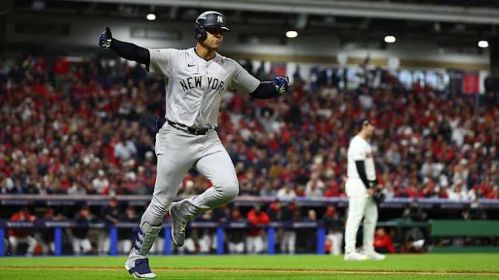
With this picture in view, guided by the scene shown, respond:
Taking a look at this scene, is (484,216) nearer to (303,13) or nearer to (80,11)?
(303,13)

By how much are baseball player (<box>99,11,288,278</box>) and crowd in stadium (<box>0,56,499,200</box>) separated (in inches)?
481

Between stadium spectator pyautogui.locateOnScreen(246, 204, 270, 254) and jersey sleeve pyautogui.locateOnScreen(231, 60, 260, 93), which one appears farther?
stadium spectator pyautogui.locateOnScreen(246, 204, 270, 254)

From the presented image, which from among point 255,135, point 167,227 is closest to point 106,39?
point 167,227

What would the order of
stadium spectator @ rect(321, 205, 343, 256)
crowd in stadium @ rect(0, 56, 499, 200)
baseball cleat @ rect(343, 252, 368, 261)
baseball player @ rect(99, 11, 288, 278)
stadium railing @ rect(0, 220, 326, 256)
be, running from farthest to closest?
crowd in stadium @ rect(0, 56, 499, 200) < stadium spectator @ rect(321, 205, 343, 256) < stadium railing @ rect(0, 220, 326, 256) < baseball cleat @ rect(343, 252, 368, 261) < baseball player @ rect(99, 11, 288, 278)

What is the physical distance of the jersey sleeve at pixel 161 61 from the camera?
8.38 meters

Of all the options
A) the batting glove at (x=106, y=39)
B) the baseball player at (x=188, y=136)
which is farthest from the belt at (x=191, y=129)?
the batting glove at (x=106, y=39)

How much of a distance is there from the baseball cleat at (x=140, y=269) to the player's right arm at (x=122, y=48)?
1810 mm

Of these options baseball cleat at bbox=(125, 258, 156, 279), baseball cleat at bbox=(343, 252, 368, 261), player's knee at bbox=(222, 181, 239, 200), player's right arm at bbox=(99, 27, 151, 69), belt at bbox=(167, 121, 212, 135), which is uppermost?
player's right arm at bbox=(99, 27, 151, 69)

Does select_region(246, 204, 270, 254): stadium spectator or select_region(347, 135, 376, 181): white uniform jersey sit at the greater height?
select_region(347, 135, 376, 181): white uniform jersey

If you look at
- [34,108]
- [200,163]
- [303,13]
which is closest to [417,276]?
[200,163]

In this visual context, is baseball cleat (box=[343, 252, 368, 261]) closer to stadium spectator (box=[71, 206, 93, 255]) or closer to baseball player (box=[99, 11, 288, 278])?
baseball player (box=[99, 11, 288, 278])

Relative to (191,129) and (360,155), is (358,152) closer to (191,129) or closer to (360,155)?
(360,155)

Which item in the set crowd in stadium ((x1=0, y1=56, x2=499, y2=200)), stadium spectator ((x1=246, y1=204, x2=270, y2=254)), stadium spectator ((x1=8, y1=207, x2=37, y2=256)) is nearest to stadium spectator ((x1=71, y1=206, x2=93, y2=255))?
crowd in stadium ((x1=0, y1=56, x2=499, y2=200))

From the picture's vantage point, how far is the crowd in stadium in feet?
70.8
